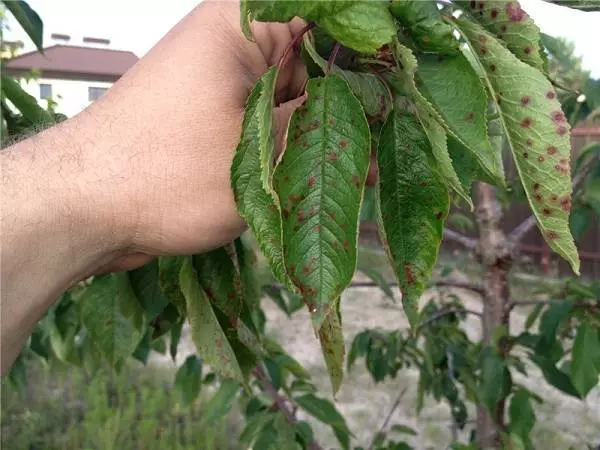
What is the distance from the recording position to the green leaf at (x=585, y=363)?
133cm

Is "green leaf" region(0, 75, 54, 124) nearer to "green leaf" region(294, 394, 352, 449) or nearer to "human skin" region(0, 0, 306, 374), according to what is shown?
"human skin" region(0, 0, 306, 374)

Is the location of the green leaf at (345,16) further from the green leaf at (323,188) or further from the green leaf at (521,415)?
the green leaf at (521,415)

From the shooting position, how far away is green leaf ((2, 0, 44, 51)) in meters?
1.04

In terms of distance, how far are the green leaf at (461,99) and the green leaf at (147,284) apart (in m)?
0.61

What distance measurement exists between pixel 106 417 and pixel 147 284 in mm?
2602

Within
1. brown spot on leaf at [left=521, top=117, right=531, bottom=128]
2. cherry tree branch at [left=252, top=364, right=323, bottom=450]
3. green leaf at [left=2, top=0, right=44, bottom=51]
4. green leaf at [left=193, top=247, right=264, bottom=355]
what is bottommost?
cherry tree branch at [left=252, top=364, right=323, bottom=450]

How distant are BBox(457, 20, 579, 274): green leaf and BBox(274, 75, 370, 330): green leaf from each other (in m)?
0.10

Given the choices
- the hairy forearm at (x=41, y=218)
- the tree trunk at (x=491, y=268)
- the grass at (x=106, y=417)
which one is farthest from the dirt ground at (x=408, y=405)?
the hairy forearm at (x=41, y=218)

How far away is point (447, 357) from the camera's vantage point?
1.75m

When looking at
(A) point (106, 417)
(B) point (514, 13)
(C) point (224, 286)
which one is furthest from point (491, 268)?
(A) point (106, 417)

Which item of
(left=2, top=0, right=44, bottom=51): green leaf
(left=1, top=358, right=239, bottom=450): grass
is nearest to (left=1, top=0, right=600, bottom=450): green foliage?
(left=2, top=0, right=44, bottom=51): green leaf

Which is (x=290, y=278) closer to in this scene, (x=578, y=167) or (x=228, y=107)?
(x=228, y=107)

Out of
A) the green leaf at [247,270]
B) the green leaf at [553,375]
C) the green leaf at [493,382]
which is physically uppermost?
the green leaf at [247,270]

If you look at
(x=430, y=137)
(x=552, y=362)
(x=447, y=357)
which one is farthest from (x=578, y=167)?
(x=430, y=137)
